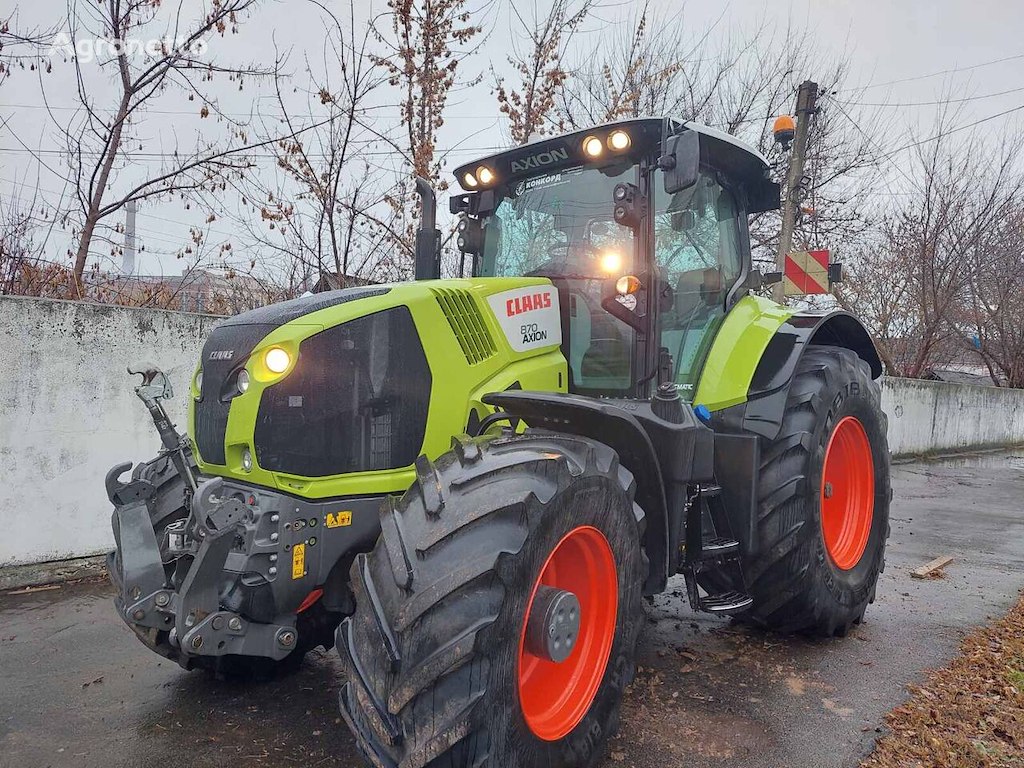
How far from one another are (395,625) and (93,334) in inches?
158

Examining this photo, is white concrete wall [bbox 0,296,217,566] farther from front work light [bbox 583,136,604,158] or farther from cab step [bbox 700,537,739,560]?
cab step [bbox 700,537,739,560]

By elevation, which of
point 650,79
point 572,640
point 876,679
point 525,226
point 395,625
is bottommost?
point 876,679

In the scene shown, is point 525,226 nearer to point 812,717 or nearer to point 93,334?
point 812,717

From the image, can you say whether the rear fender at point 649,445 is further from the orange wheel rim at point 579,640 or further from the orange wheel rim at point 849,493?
the orange wheel rim at point 849,493

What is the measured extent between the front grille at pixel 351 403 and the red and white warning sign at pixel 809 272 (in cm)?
615

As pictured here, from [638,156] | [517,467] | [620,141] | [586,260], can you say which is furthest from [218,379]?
[638,156]

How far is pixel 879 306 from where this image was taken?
19.3m

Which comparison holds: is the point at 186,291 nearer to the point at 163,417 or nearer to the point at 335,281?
the point at 335,281

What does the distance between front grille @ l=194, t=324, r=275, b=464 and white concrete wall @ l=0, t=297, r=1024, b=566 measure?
8.75 feet

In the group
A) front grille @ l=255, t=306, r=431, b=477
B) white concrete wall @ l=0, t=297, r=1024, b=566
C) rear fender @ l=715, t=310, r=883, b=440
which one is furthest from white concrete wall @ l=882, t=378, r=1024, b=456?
front grille @ l=255, t=306, r=431, b=477

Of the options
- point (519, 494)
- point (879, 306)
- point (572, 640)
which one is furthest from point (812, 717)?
point (879, 306)

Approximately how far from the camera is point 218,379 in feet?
8.86

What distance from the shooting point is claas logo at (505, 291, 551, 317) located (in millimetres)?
3131

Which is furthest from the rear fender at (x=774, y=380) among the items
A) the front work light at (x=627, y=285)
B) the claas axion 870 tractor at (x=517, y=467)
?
the front work light at (x=627, y=285)
